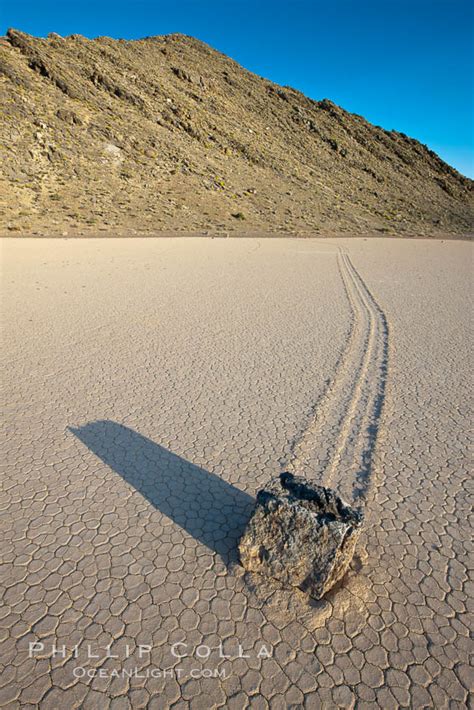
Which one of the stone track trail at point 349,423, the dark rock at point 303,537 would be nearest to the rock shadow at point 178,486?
the dark rock at point 303,537

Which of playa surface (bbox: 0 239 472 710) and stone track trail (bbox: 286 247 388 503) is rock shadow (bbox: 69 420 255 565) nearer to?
playa surface (bbox: 0 239 472 710)

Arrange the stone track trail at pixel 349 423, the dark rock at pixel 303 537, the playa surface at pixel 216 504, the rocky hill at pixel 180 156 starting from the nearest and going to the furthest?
the playa surface at pixel 216 504
the dark rock at pixel 303 537
the stone track trail at pixel 349 423
the rocky hill at pixel 180 156

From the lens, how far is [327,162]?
57.5 m

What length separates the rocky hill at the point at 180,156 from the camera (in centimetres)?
2952

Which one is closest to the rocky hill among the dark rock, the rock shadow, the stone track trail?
the stone track trail

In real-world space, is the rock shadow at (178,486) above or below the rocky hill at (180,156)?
below

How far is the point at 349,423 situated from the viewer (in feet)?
15.1

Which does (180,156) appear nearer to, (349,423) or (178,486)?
(349,423)

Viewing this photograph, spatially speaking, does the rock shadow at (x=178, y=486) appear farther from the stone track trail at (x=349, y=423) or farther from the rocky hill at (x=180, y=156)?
the rocky hill at (x=180, y=156)

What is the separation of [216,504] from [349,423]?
203 cm

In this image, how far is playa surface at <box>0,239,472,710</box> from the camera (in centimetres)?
212

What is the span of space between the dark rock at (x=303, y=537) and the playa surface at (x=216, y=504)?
0.12 metres

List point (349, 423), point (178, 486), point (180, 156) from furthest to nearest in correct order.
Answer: point (180, 156) → point (349, 423) → point (178, 486)

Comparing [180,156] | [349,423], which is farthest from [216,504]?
[180,156]
